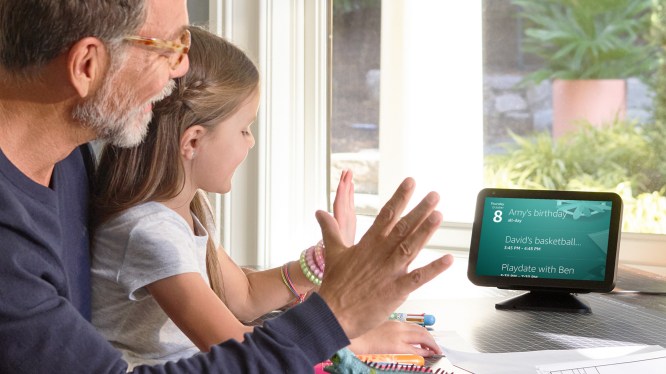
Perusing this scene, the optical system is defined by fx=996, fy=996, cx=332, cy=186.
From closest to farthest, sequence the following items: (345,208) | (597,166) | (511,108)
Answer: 1. (345,208)
2. (597,166)
3. (511,108)

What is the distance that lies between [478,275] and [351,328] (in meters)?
0.76

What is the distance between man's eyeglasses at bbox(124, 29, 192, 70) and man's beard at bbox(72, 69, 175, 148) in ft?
0.15

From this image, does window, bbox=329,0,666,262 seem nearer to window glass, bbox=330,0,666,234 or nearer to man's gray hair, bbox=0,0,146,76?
window glass, bbox=330,0,666,234

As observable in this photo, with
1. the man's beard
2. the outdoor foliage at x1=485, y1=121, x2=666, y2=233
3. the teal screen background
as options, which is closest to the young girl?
the man's beard

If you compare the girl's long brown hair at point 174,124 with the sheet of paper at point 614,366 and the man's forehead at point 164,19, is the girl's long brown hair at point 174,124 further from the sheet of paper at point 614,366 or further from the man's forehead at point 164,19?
the sheet of paper at point 614,366

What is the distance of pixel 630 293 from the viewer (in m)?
1.98

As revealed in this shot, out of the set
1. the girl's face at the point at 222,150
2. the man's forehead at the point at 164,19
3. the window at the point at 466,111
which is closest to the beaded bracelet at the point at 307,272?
the girl's face at the point at 222,150

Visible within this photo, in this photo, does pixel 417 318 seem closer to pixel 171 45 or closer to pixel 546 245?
pixel 546 245

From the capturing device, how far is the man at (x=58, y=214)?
109 centimetres

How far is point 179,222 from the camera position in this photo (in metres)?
1.55

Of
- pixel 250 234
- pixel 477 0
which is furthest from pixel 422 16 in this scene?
pixel 250 234

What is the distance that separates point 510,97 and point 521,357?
4.06 feet

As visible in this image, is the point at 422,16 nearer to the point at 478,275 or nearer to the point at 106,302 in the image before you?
the point at 478,275

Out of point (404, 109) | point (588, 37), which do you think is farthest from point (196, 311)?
point (588, 37)
